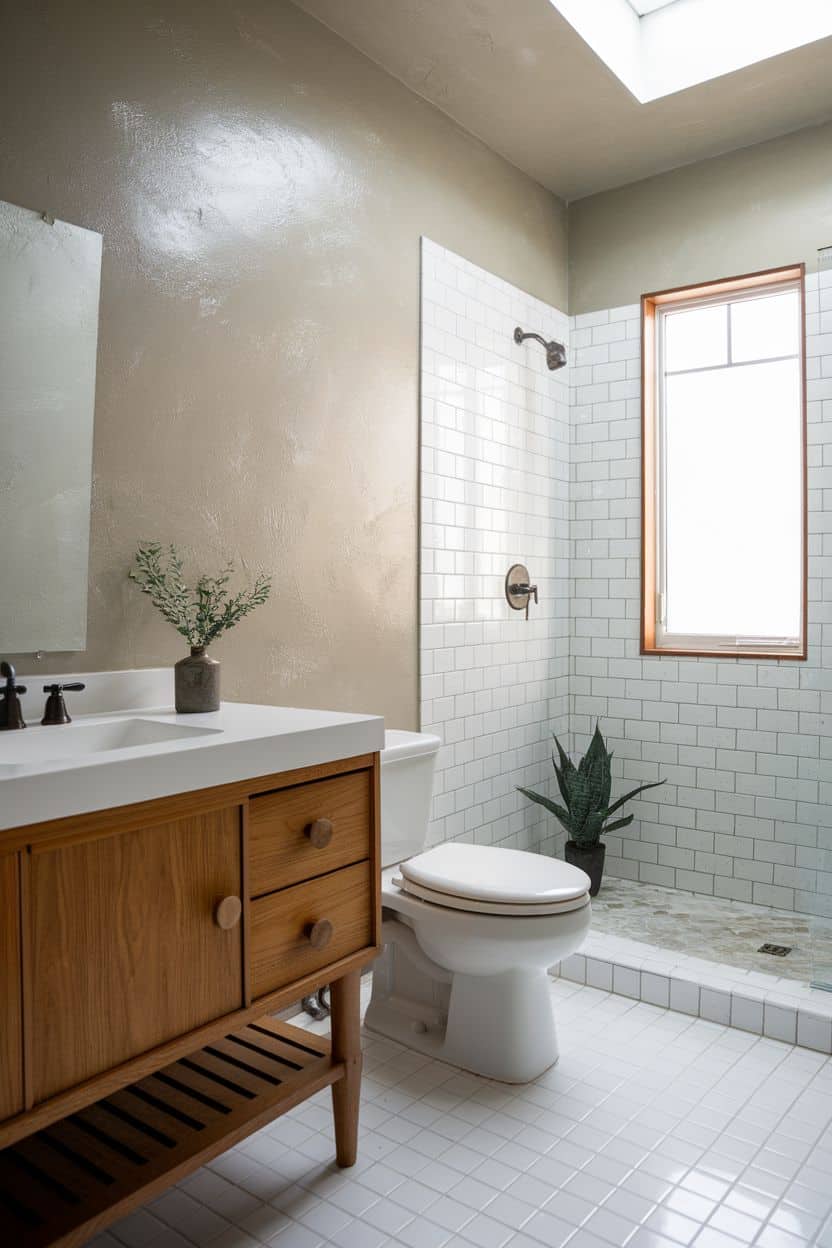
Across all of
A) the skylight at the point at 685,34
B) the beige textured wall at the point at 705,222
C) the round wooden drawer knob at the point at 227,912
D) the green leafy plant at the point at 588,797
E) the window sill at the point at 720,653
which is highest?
the skylight at the point at 685,34

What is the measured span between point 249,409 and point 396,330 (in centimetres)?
72

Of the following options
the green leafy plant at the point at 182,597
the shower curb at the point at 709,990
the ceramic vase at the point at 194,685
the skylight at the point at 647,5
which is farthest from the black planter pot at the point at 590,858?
the skylight at the point at 647,5

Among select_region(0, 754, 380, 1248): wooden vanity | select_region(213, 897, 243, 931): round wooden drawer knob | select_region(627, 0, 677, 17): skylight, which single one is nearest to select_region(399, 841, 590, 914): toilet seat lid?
select_region(0, 754, 380, 1248): wooden vanity

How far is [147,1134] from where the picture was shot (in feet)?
4.83

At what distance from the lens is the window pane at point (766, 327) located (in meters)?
3.20

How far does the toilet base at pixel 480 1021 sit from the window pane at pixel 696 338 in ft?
7.91

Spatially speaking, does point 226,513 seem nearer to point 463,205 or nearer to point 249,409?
point 249,409

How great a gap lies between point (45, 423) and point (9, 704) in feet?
1.83

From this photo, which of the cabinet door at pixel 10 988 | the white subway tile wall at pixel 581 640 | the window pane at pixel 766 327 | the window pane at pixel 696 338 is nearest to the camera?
the cabinet door at pixel 10 988

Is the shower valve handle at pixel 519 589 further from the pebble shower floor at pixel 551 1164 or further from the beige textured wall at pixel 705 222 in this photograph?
the pebble shower floor at pixel 551 1164

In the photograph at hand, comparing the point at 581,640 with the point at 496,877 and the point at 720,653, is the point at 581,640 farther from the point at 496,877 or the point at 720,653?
the point at 496,877

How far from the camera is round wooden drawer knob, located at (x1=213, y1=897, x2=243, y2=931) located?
1.35 metres

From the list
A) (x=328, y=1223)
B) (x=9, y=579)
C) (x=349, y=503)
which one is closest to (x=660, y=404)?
(x=349, y=503)

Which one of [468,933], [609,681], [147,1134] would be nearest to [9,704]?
[147,1134]
